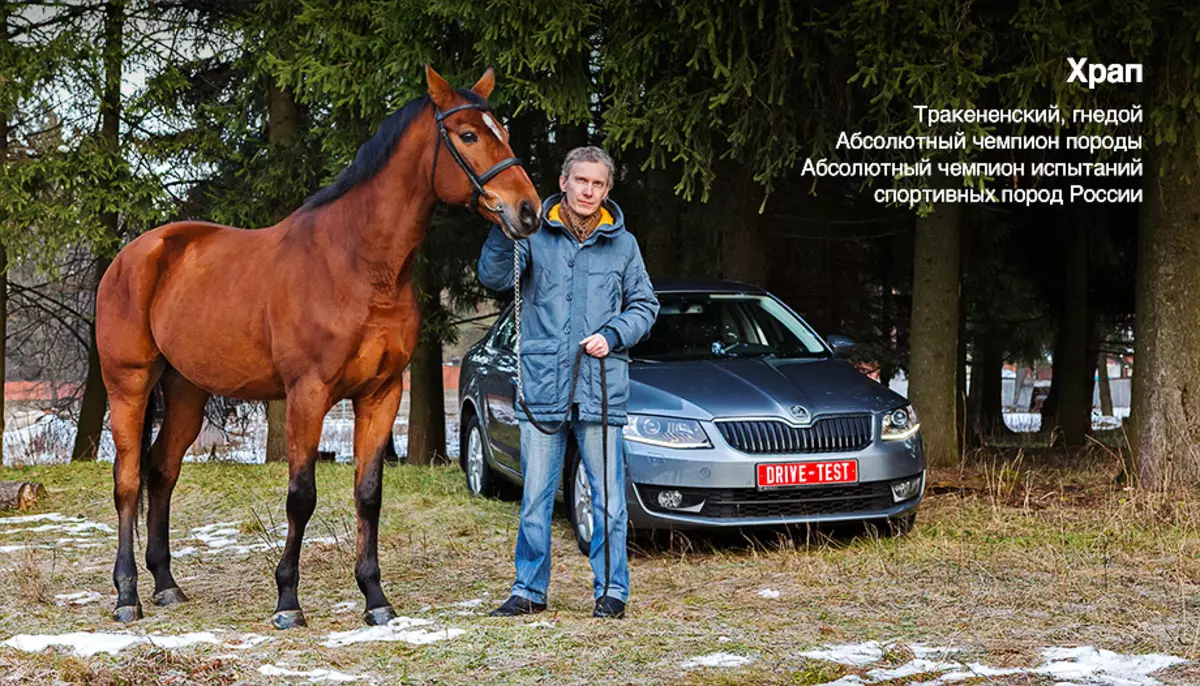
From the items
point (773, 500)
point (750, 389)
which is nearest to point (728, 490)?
point (773, 500)

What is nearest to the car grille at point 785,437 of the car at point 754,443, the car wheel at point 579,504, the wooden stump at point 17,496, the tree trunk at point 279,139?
the car at point 754,443

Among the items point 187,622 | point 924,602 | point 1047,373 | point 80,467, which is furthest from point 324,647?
point 1047,373

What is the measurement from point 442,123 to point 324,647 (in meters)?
2.26

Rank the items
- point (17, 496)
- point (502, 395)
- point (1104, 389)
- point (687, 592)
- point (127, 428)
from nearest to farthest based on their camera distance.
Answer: point (127, 428) < point (687, 592) < point (502, 395) < point (17, 496) < point (1104, 389)

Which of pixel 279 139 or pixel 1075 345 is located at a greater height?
pixel 279 139

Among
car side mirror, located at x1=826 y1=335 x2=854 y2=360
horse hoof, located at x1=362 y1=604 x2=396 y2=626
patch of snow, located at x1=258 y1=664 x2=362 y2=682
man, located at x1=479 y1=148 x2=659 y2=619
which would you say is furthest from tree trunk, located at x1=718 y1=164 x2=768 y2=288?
patch of snow, located at x1=258 y1=664 x2=362 y2=682

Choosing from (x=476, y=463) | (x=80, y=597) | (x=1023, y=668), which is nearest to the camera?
(x=1023, y=668)

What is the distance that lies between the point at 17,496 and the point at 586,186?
279 inches

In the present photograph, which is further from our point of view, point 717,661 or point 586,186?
point 586,186

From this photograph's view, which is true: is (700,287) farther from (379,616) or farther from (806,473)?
(379,616)

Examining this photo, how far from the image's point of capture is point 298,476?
5.88m

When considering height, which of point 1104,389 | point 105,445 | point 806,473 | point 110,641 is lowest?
point 105,445

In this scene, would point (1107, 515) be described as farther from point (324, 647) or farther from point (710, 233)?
point (710, 233)

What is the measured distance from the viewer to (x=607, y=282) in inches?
230
